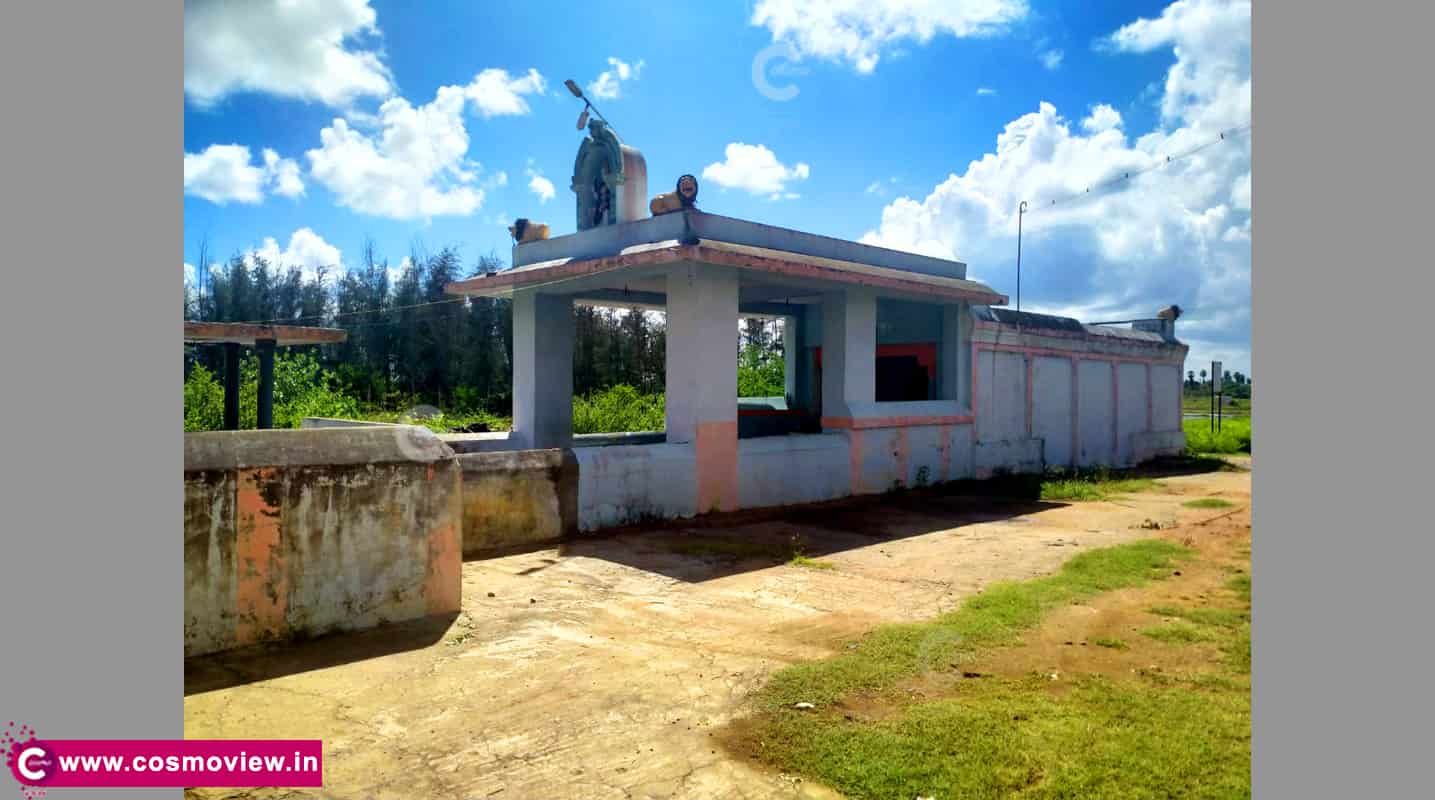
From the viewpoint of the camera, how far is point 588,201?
1289 centimetres

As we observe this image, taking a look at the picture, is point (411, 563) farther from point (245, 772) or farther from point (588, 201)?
point (588, 201)

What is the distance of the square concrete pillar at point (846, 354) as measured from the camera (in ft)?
43.9

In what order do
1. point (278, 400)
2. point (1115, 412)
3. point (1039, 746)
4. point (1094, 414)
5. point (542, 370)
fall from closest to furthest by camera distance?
point (1039, 746)
point (542, 370)
point (1094, 414)
point (1115, 412)
point (278, 400)

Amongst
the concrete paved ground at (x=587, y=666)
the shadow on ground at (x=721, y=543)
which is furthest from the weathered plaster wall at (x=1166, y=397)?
the concrete paved ground at (x=587, y=666)

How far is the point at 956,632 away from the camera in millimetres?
5852

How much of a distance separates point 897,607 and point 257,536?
4.55m

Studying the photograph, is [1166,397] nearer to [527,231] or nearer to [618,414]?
[618,414]

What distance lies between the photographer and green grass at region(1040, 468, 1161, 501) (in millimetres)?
14172

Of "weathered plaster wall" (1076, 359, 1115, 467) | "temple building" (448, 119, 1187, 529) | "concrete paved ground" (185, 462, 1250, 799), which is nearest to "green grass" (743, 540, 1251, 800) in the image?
"concrete paved ground" (185, 462, 1250, 799)

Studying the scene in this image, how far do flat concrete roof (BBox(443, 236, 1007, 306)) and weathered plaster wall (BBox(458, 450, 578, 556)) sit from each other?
2.78 m

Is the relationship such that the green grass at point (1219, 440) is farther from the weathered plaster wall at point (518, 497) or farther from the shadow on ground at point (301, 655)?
the shadow on ground at point (301, 655)

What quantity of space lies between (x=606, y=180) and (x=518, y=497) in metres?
5.51
